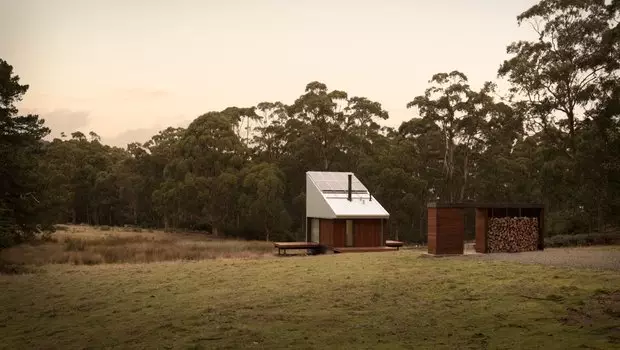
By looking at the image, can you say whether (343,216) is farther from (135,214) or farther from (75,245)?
(135,214)

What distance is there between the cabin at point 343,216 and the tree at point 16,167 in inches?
698

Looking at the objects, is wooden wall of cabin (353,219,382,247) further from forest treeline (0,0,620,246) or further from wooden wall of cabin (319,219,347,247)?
forest treeline (0,0,620,246)

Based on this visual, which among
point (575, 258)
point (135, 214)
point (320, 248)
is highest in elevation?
point (135, 214)

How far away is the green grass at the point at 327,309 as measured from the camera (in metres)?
10.6

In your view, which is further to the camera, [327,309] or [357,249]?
[357,249]

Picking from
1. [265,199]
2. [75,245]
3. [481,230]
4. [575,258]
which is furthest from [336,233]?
[265,199]

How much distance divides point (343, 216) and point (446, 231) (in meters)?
10.1

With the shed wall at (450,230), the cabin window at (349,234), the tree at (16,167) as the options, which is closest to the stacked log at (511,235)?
the shed wall at (450,230)

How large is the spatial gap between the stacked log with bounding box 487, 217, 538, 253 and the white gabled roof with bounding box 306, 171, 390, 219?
9.68m

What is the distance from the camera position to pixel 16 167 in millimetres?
29297

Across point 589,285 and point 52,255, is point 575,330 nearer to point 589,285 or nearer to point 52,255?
point 589,285

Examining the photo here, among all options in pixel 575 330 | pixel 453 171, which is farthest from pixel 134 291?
pixel 453 171

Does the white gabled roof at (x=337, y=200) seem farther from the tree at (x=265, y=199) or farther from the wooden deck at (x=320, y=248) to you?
the tree at (x=265, y=199)

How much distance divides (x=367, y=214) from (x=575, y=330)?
2411cm
